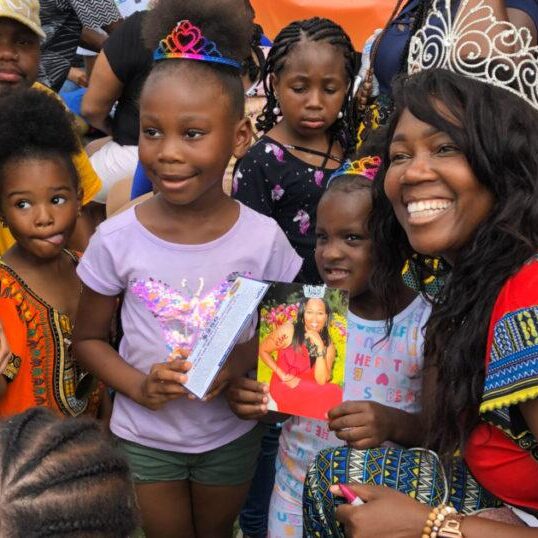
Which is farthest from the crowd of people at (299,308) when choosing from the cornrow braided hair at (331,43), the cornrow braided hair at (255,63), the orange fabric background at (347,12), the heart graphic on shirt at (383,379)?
the orange fabric background at (347,12)

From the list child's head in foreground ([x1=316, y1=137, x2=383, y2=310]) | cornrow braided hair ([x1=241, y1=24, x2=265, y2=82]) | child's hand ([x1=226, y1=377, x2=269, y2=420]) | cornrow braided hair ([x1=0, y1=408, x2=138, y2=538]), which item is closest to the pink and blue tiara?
child's head in foreground ([x1=316, y1=137, x2=383, y2=310])

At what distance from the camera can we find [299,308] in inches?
95.0

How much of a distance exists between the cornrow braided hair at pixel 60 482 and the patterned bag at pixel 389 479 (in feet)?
2.75

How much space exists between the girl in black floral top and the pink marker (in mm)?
1376

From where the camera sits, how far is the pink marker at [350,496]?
2.23 m

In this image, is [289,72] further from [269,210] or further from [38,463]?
[38,463]

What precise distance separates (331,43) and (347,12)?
2.27 meters

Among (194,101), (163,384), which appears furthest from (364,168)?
(163,384)

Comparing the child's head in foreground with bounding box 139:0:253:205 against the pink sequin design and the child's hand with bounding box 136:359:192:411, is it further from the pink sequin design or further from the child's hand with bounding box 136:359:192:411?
the child's hand with bounding box 136:359:192:411

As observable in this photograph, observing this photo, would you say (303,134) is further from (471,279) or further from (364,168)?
(471,279)

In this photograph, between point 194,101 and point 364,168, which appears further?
point 364,168

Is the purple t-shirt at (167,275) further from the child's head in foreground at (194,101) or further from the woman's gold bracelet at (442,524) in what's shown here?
the woman's gold bracelet at (442,524)

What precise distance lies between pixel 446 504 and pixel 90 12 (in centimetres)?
366

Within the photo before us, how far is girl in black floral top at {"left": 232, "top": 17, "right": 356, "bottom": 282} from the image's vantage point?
3.62 m
